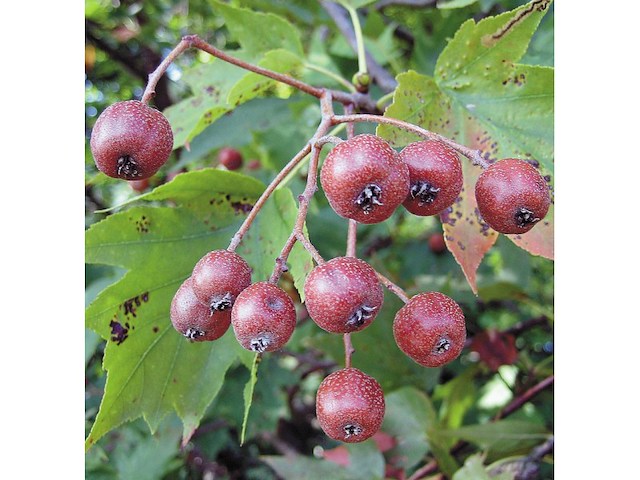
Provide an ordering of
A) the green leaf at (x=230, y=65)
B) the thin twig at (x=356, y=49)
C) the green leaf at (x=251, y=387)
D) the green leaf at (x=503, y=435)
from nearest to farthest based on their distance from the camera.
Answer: the green leaf at (x=251, y=387)
the green leaf at (x=230, y=65)
the green leaf at (x=503, y=435)
the thin twig at (x=356, y=49)

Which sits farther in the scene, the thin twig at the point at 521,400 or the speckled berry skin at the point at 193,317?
the thin twig at the point at 521,400

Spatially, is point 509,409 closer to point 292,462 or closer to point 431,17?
point 292,462

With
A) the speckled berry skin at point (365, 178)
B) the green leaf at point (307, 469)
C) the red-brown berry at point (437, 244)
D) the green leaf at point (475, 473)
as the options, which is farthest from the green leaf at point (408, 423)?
the red-brown berry at point (437, 244)

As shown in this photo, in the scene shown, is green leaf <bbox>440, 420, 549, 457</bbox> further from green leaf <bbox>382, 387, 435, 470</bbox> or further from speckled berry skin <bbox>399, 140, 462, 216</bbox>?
speckled berry skin <bbox>399, 140, 462, 216</bbox>

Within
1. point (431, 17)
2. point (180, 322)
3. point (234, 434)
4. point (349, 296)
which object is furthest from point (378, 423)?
point (431, 17)

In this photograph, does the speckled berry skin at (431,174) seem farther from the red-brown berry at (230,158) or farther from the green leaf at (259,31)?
the red-brown berry at (230,158)

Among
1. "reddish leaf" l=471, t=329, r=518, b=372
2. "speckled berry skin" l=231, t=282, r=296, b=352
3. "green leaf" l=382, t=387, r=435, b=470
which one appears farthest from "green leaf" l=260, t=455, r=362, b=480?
"speckled berry skin" l=231, t=282, r=296, b=352
